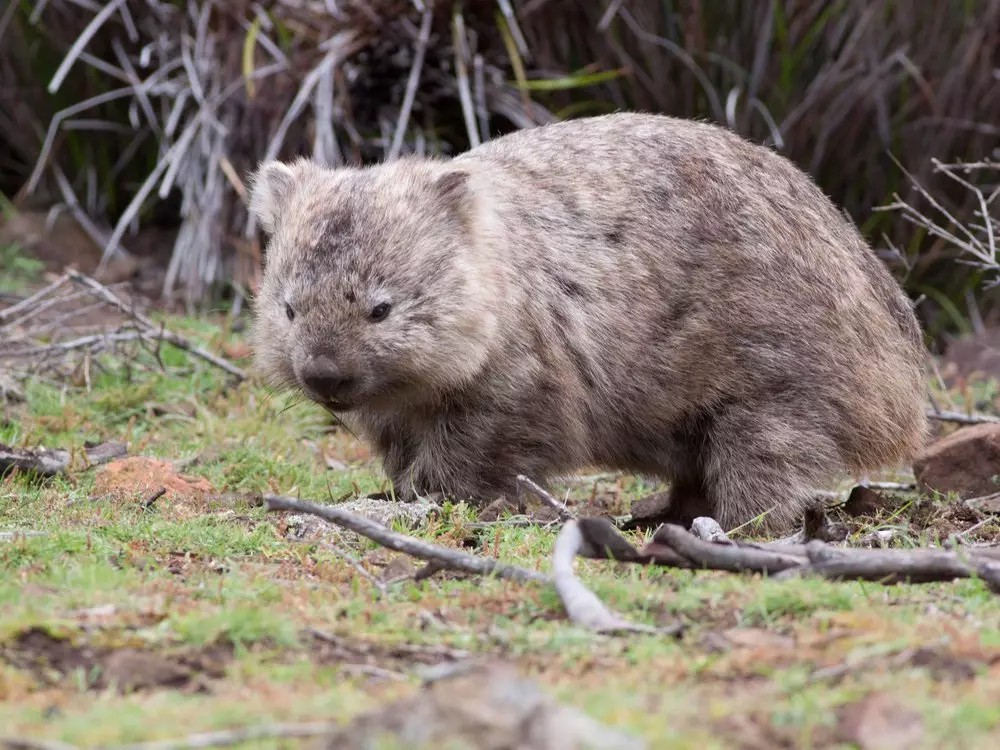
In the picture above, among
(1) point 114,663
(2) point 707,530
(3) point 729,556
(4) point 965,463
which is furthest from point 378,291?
(4) point 965,463

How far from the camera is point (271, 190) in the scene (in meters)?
5.04

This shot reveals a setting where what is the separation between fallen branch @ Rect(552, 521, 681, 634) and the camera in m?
2.87

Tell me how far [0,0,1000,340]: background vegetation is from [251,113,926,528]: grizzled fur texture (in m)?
2.73

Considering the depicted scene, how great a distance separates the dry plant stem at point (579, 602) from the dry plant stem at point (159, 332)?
3512 millimetres

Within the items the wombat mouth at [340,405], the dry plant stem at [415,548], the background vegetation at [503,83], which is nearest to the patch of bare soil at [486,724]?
the dry plant stem at [415,548]

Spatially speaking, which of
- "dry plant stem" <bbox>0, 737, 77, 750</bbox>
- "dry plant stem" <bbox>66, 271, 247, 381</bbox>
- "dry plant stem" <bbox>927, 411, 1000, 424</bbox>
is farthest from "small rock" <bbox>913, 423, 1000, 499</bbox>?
"dry plant stem" <bbox>0, 737, 77, 750</bbox>

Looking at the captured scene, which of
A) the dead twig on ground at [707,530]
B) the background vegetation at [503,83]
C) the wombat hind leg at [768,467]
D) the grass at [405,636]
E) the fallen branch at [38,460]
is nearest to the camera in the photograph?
the grass at [405,636]

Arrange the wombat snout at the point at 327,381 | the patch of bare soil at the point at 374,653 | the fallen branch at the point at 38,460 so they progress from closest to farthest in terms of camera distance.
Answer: the patch of bare soil at the point at 374,653 < the wombat snout at the point at 327,381 < the fallen branch at the point at 38,460

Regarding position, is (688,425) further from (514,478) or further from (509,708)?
(509,708)

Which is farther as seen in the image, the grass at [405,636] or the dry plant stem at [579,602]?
the dry plant stem at [579,602]

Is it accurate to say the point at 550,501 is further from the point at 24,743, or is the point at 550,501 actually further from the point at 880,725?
the point at 24,743

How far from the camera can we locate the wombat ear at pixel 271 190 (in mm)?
4973

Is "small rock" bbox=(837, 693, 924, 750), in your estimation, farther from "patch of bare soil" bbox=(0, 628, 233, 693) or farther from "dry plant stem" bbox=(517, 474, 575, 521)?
"dry plant stem" bbox=(517, 474, 575, 521)

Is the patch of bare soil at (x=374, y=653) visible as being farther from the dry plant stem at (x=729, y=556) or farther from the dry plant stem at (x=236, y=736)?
the dry plant stem at (x=729, y=556)
